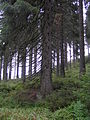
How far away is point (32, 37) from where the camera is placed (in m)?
13.5

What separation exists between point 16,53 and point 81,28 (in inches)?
244

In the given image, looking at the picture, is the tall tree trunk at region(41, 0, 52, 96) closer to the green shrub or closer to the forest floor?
the forest floor

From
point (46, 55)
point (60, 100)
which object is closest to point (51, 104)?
point (60, 100)

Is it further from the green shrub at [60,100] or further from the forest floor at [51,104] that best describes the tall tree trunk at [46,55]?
the green shrub at [60,100]

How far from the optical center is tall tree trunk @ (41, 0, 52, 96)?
12477mm

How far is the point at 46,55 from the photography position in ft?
42.1

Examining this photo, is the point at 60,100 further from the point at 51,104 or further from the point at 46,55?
the point at 46,55

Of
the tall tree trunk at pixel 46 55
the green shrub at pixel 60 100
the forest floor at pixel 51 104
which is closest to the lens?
the forest floor at pixel 51 104

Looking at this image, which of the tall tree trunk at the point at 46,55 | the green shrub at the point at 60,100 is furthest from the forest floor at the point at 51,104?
the tall tree trunk at the point at 46,55

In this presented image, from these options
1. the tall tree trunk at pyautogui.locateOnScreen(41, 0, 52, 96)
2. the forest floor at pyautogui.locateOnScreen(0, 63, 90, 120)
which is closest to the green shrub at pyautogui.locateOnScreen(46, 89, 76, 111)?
the forest floor at pyautogui.locateOnScreen(0, 63, 90, 120)

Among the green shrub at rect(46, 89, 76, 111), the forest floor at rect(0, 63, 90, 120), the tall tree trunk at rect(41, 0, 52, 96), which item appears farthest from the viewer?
the tall tree trunk at rect(41, 0, 52, 96)

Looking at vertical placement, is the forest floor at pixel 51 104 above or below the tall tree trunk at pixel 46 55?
below

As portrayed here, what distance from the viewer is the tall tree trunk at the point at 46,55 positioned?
12477 mm

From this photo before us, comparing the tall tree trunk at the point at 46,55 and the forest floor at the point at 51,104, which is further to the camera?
the tall tree trunk at the point at 46,55
